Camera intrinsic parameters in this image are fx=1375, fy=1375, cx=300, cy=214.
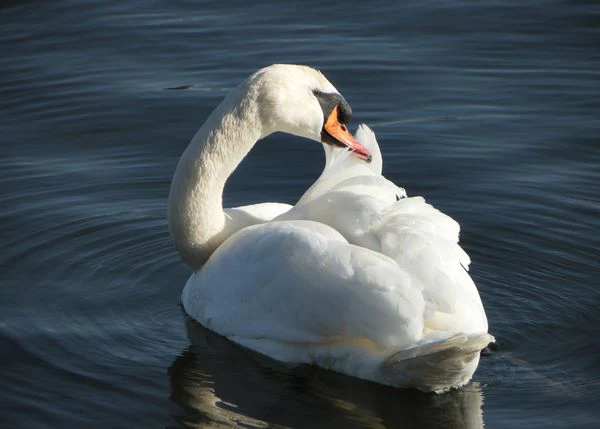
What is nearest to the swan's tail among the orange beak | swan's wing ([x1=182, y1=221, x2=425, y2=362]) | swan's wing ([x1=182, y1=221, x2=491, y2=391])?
swan's wing ([x1=182, y1=221, x2=491, y2=391])

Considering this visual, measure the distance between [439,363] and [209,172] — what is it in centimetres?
208

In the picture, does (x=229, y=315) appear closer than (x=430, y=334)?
No

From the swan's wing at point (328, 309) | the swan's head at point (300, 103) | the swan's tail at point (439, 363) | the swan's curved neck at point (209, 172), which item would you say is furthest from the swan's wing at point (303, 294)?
the swan's head at point (300, 103)

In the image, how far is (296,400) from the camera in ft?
25.6

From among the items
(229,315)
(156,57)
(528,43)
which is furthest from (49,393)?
(528,43)

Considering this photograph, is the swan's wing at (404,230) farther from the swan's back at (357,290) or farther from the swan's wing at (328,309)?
the swan's wing at (328,309)

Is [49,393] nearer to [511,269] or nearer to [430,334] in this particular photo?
[430,334]

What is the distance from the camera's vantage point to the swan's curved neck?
8.52m

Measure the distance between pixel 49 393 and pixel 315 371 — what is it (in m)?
1.54

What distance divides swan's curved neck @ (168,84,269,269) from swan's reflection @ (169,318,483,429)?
882mm

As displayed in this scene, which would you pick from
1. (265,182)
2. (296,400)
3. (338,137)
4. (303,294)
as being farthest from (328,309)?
(265,182)

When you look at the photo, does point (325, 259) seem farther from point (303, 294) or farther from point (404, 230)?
point (404, 230)

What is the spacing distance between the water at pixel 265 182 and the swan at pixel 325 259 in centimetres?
27

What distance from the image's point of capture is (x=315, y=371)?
26.3 feet
